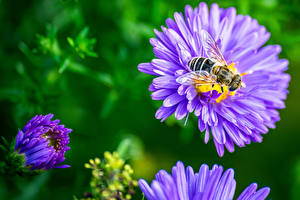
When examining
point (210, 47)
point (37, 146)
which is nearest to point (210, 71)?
point (210, 47)

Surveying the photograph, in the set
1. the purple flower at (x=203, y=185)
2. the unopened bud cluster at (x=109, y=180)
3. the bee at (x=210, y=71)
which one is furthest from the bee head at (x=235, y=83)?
the unopened bud cluster at (x=109, y=180)

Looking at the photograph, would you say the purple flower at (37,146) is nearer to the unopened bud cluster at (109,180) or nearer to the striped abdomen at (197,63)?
the unopened bud cluster at (109,180)

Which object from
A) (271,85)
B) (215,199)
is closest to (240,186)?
(271,85)

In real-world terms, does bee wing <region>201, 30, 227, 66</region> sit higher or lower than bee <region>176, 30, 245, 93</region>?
higher

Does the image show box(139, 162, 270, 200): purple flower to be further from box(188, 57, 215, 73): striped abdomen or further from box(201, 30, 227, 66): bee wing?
box(201, 30, 227, 66): bee wing

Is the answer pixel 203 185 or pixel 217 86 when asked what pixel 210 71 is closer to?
pixel 217 86

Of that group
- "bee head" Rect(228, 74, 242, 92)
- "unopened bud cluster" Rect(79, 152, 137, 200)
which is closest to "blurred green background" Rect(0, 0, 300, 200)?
"bee head" Rect(228, 74, 242, 92)
